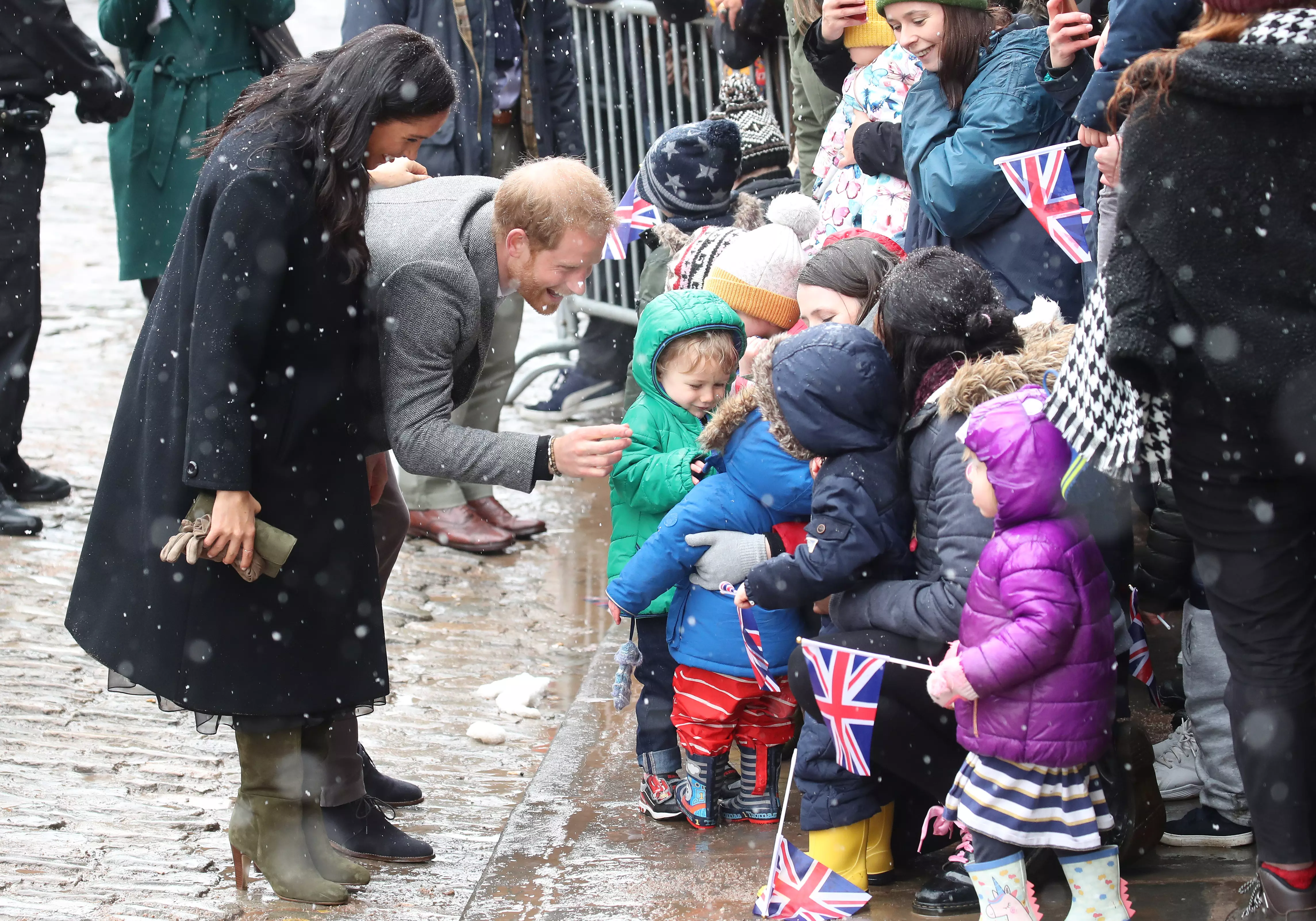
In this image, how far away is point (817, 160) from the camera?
5.33 metres

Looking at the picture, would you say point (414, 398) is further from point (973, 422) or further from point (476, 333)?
point (973, 422)

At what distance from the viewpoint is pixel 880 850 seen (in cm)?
350

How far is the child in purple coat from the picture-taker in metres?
2.94

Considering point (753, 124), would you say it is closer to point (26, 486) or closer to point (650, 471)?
point (650, 471)

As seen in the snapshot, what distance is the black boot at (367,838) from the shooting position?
3881 millimetres

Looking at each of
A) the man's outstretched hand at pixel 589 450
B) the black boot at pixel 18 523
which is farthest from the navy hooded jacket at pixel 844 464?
the black boot at pixel 18 523

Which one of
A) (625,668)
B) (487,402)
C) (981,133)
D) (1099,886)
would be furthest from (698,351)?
(487,402)

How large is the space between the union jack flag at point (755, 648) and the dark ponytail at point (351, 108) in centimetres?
132

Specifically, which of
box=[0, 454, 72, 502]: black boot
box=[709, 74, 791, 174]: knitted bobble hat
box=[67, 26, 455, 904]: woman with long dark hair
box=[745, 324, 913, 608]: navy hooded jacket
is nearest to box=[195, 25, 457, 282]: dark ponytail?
box=[67, 26, 455, 904]: woman with long dark hair

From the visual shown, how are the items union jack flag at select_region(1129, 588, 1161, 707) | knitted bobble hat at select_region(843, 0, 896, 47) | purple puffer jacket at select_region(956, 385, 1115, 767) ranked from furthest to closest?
knitted bobble hat at select_region(843, 0, 896, 47) < union jack flag at select_region(1129, 588, 1161, 707) < purple puffer jacket at select_region(956, 385, 1115, 767)

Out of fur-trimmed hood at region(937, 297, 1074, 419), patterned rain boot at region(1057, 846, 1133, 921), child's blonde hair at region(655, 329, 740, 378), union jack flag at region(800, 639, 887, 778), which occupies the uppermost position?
fur-trimmed hood at region(937, 297, 1074, 419)

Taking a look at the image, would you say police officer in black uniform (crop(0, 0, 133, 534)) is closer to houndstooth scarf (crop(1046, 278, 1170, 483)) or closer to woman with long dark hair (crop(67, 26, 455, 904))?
woman with long dark hair (crop(67, 26, 455, 904))

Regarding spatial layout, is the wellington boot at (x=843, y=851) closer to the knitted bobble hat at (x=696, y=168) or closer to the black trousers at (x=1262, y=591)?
the black trousers at (x=1262, y=591)

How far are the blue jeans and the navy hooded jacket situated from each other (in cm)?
74
